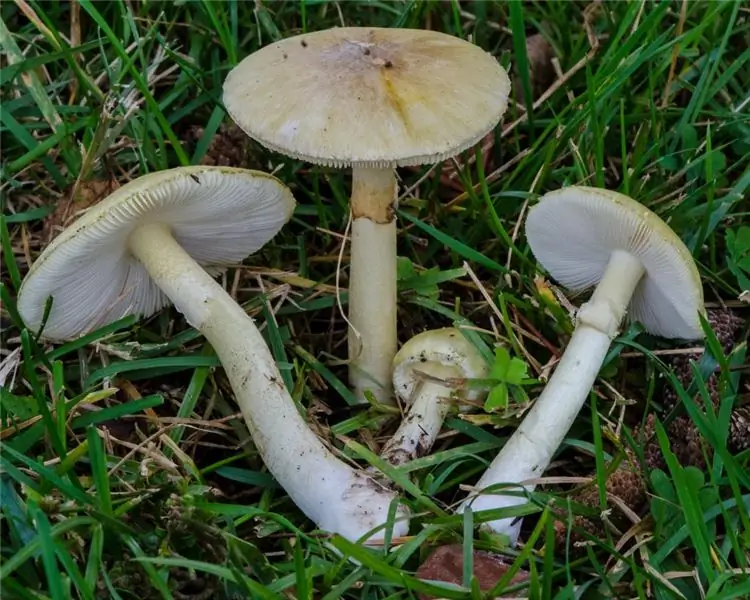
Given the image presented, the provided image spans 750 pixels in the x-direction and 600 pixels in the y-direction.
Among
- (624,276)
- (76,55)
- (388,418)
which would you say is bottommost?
(388,418)

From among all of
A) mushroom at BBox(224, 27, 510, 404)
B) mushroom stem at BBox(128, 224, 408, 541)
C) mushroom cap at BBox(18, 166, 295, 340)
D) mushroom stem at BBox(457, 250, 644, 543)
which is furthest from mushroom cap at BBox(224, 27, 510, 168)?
mushroom stem at BBox(457, 250, 644, 543)

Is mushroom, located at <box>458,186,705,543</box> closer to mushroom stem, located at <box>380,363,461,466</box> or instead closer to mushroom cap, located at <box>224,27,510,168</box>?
mushroom stem, located at <box>380,363,461,466</box>

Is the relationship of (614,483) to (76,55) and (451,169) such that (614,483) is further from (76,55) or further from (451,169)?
(76,55)

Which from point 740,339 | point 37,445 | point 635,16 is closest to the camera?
point 37,445

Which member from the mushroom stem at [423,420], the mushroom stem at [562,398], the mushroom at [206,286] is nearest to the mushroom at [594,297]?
the mushroom stem at [562,398]

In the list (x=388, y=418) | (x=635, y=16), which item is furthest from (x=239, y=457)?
(x=635, y=16)

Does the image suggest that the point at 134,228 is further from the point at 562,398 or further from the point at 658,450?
the point at 658,450

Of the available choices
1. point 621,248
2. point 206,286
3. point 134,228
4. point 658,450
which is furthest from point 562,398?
point 134,228
